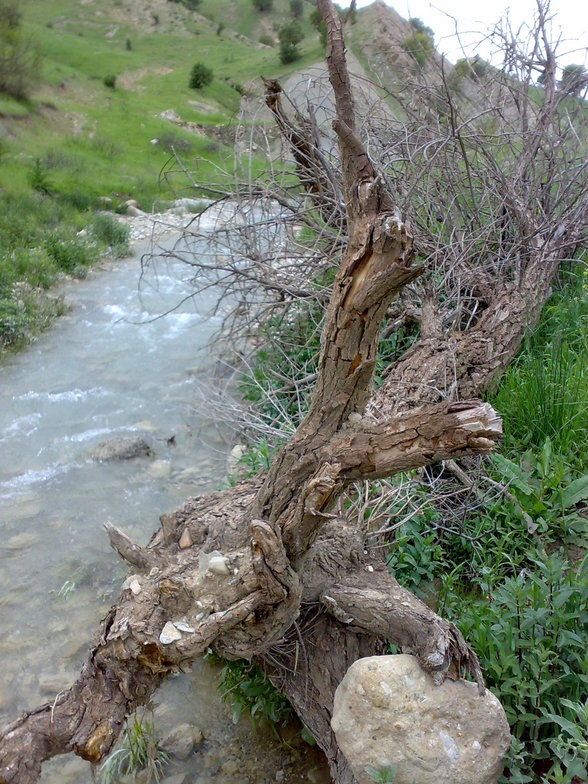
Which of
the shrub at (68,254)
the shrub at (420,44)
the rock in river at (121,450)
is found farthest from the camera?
the shrub at (68,254)

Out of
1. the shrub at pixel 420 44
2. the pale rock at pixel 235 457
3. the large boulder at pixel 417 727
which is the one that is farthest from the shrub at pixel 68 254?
the large boulder at pixel 417 727

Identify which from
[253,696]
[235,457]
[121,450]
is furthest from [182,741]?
[121,450]

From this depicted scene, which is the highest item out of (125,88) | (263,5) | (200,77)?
(263,5)

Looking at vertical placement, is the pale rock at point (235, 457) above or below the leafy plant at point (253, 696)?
below

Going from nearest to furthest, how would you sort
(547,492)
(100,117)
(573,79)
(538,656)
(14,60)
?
(538,656) → (547,492) → (573,79) → (14,60) → (100,117)

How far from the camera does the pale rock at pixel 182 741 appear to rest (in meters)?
2.30

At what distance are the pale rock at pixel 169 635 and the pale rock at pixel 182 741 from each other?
790mm

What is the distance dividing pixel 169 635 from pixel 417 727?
0.73m

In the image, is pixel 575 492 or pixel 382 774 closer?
pixel 382 774

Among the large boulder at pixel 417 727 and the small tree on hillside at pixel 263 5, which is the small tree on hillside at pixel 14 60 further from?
the small tree on hillside at pixel 263 5

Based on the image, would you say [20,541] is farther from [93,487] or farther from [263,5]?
[263,5]

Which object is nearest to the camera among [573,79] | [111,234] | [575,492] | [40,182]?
[575,492]

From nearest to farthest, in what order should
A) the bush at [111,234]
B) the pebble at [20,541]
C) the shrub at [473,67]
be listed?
the pebble at [20,541] → the shrub at [473,67] → the bush at [111,234]

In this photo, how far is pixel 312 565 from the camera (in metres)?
2.05
